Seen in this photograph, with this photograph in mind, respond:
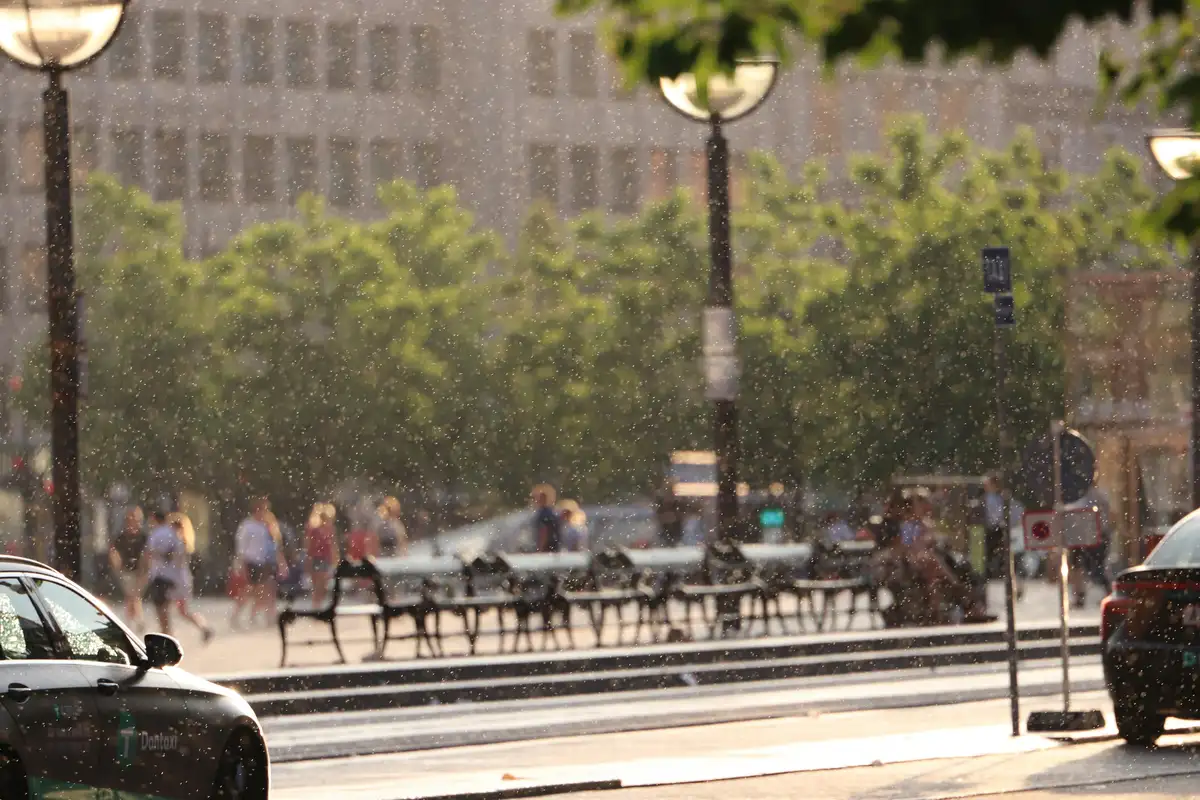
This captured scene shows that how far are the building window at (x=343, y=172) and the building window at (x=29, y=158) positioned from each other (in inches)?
342

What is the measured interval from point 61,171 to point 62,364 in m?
0.99

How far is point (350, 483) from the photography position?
6806 centimetres

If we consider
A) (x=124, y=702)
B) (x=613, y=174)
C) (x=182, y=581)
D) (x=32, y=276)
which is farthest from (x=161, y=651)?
(x=613, y=174)

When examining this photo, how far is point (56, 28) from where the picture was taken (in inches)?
602

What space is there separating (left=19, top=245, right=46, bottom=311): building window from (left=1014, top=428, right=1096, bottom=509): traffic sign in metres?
60.2

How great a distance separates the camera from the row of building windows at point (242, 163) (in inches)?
3034

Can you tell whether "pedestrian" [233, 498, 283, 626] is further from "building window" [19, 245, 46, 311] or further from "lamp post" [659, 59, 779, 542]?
"building window" [19, 245, 46, 311]

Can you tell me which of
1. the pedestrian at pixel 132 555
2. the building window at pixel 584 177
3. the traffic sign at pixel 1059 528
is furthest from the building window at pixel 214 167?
the traffic sign at pixel 1059 528

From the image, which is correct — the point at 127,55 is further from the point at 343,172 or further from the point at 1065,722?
the point at 1065,722

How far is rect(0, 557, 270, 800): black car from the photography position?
10445 millimetres

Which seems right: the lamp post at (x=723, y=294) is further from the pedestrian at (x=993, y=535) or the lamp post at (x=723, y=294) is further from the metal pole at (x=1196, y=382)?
the pedestrian at (x=993, y=535)

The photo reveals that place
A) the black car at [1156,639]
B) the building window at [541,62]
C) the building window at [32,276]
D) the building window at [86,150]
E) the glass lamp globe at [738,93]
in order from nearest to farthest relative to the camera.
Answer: the black car at [1156,639], the glass lamp globe at [738,93], the building window at [32,276], the building window at [86,150], the building window at [541,62]

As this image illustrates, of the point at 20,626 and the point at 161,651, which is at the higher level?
the point at 20,626

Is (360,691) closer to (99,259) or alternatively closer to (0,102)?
(99,259)
